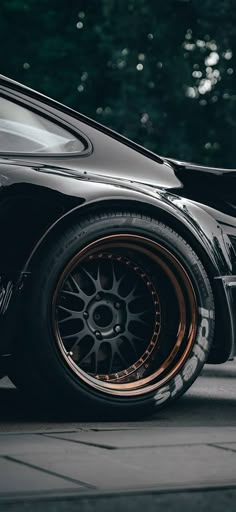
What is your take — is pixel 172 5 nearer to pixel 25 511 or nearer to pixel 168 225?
pixel 168 225

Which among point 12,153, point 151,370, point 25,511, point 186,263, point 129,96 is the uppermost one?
point 129,96

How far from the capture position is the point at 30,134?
5.05 m

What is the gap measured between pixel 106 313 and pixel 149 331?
0.72 ft

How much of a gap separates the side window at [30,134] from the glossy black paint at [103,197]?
1.5 inches

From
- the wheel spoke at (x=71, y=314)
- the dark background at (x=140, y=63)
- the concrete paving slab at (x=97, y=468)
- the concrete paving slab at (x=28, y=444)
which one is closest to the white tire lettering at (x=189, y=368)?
the wheel spoke at (x=71, y=314)

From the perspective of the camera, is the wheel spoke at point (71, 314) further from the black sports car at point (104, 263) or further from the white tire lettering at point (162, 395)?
the white tire lettering at point (162, 395)

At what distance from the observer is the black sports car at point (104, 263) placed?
4.64 m

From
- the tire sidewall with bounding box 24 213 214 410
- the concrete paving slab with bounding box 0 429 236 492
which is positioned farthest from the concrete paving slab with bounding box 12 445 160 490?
the tire sidewall with bounding box 24 213 214 410

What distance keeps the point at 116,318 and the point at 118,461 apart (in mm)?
1248

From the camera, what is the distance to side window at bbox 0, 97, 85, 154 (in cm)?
500

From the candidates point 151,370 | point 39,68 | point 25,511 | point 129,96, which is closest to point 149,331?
point 151,370

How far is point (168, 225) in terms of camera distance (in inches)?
196

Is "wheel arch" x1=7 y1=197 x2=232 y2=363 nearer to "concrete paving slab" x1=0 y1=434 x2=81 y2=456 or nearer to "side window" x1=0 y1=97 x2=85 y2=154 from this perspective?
"side window" x1=0 y1=97 x2=85 y2=154

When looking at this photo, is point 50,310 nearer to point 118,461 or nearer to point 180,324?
point 180,324
